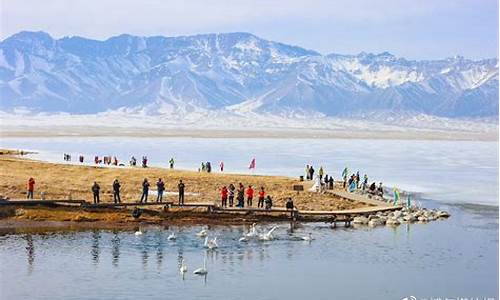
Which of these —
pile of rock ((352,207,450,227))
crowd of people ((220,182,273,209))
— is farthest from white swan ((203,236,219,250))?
pile of rock ((352,207,450,227))

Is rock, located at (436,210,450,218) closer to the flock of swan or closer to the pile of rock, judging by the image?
the pile of rock

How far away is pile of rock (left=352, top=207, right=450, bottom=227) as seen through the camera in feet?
159

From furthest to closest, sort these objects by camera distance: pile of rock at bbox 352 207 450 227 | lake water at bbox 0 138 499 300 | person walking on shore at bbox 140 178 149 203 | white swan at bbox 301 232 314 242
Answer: person walking on shore at bbox 140 178 149 203 → pile of rock at bbox 352 207 450 227 → white swan at bbox 301 232 314 242 → lake water at bbox 0 138 499 300

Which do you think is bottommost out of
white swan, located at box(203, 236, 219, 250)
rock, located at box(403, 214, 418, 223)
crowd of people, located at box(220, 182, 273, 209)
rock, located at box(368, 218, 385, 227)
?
white swan, located at box(203, 236, 219, 250)

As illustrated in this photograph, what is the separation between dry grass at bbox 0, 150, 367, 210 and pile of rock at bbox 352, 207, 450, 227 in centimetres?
327

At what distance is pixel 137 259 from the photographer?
120 ft

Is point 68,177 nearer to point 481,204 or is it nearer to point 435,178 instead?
point 481,204

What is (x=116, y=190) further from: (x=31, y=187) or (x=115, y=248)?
(x=115, y=248)

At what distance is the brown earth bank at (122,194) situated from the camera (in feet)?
151

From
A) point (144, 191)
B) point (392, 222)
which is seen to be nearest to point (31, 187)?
point (144, 191)

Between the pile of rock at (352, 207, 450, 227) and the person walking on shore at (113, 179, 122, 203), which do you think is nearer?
the pile of rock at (352, 207, 450, 227)

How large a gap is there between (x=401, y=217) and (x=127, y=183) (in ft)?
64.2

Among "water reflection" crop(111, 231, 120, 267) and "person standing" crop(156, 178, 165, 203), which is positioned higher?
"person standing" crop(156, 178, 165, 203)

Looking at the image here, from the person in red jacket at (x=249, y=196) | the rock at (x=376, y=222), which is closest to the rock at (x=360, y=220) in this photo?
the rock at (x=376, y=222)
